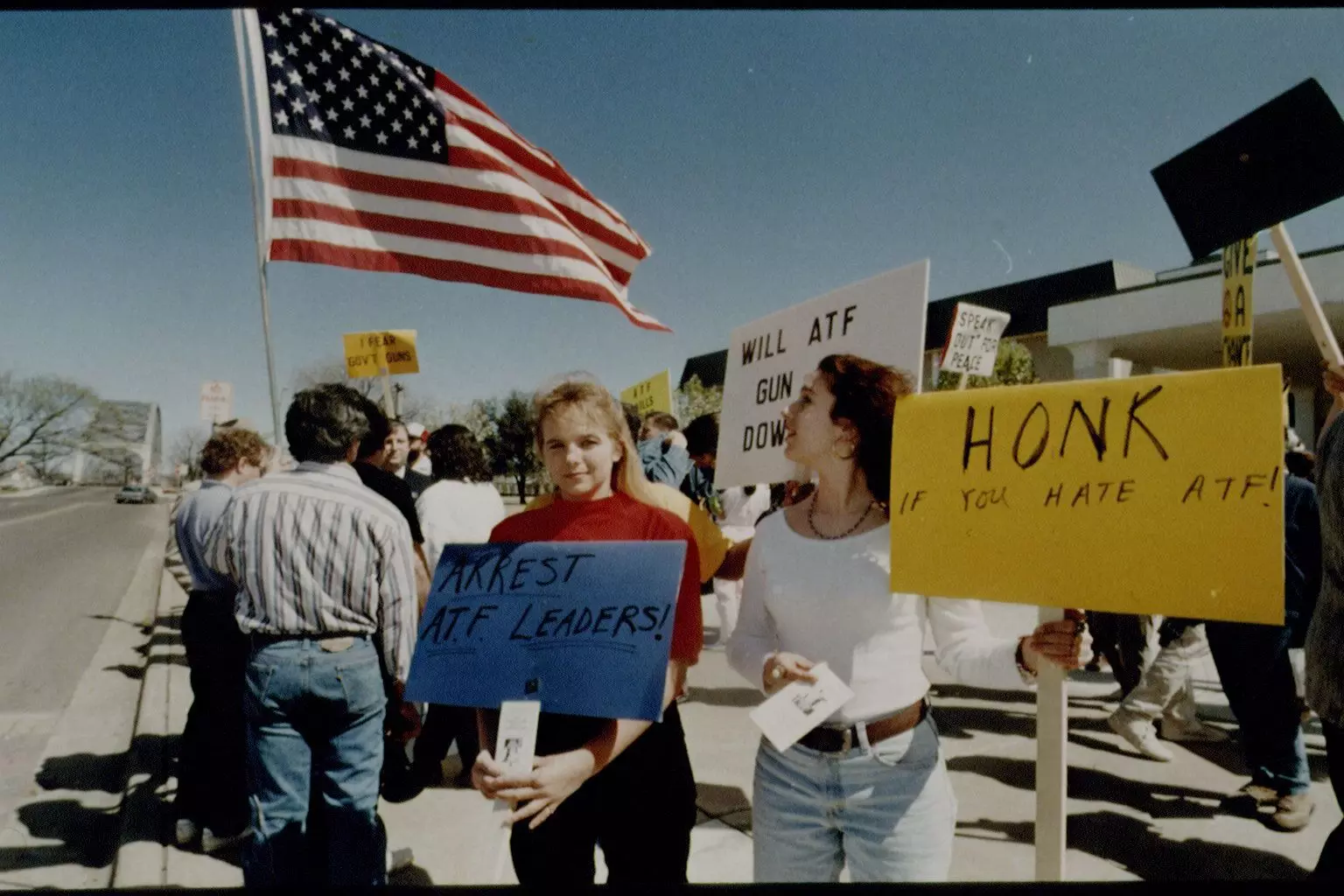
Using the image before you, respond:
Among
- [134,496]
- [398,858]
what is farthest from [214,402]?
[134,496]

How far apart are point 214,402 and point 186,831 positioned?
966 cm

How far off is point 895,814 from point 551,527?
3.38 feet

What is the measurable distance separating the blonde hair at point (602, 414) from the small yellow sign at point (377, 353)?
4470 millimetres

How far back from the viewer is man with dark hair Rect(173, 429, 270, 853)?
3.44 m

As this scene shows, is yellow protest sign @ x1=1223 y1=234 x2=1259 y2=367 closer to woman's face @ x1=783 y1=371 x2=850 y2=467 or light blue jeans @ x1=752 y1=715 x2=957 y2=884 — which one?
woman's face @ x1=783 y1=371 x2=850 y2=467

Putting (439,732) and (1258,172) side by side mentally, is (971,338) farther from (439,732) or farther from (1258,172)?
(439,732)

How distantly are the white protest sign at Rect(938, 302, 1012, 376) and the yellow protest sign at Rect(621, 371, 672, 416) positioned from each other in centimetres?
231

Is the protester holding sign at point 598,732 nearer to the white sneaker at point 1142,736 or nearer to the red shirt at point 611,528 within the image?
the red shirt at point 611,528

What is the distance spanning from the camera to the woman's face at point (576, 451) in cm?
192

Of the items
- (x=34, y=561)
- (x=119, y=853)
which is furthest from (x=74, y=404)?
(x=119, y=853)

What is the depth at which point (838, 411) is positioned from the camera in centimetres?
189

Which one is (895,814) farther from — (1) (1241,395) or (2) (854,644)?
(1) (1241,395)

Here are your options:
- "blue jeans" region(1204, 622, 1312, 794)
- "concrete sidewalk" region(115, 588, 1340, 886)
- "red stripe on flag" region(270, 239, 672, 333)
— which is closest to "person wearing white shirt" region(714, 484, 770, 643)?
"concrete sidewalk" region(115, 588, 1340, 886)

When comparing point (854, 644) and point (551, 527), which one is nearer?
point (854, 644)
